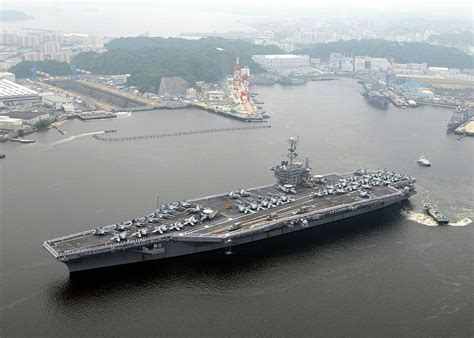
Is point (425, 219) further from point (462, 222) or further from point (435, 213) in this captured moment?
point (462, 222)

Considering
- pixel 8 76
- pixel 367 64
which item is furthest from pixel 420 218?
pixel 367 64

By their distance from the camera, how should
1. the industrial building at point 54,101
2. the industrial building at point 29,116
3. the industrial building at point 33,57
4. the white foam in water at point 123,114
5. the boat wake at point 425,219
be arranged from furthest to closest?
the industrial building at point 33,57 → the industrial building at point 54,101 → the white foam in water at point 123,114 → the industrial building at point 29,116 → the boat wake at point 425,219

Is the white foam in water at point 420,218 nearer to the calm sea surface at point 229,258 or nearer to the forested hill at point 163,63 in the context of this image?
the calm sea surface at point 229,258

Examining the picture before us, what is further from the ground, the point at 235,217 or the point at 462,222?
the point at 235,217

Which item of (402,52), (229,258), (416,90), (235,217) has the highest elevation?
(402,52)

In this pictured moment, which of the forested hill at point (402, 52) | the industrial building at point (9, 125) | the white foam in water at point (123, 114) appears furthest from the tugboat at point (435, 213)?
the forested hill at point (402, 52)

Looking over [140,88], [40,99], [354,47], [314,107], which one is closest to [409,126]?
[314,107]
